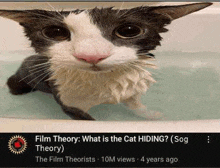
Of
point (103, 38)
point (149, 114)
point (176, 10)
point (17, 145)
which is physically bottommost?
point (17, 145)

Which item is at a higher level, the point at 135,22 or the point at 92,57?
the point at 135,22

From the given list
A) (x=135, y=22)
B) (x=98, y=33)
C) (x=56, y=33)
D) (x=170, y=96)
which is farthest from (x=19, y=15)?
(x=170, y=96)

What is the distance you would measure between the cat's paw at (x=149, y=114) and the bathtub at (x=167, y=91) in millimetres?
20

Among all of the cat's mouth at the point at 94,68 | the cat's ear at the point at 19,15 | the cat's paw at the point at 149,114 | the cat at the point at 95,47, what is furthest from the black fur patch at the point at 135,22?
the cat's paw at the point at 149,114

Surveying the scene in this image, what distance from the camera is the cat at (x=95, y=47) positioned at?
0.96 metres

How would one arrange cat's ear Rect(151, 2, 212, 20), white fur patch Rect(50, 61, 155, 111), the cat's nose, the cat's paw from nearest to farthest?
the cat's nose, cat's ear Rect(151, 2, 212, 20), white fur patch Rect(50, 61, 155, 111), the cat's paw

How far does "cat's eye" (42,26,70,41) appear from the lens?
3.39 ft

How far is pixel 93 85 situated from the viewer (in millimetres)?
1161

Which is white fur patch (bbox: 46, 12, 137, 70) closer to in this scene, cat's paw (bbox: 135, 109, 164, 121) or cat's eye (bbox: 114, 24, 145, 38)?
cat's eye (bbox: 114, 24, 145, 38)

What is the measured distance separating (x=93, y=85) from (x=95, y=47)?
0.27 metres

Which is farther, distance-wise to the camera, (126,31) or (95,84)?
(95,84)

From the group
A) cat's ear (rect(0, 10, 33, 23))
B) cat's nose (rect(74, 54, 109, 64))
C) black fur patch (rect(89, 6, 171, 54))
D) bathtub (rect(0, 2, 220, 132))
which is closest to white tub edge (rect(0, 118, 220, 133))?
bathtub (rect(0, 2, 220, 132))

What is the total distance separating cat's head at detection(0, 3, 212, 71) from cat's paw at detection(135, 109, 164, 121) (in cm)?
32

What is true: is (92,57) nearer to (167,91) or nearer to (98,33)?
(98,33)
